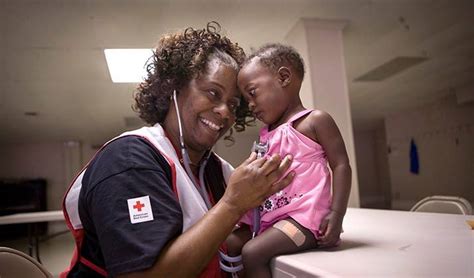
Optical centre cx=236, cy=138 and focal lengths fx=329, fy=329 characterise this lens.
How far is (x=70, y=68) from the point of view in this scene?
4.45m

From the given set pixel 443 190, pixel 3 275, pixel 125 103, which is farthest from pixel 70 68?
pixel 443 190

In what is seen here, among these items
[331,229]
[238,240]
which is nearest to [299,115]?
[331,229]

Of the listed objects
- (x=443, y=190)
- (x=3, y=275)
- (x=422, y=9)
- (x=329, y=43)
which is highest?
(x=422, y=9)

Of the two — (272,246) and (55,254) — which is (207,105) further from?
(55,254)

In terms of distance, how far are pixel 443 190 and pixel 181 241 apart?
30.1 ft

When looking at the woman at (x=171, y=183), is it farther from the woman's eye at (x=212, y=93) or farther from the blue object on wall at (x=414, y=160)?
the blue object on wall at (x=414, y=160)

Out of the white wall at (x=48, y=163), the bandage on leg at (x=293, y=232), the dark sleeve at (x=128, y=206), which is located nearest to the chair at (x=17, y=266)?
the dark sleeve at (x=128, y=206)

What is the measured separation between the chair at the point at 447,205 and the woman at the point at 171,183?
1.46 metres

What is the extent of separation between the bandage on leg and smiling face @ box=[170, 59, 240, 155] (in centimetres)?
44

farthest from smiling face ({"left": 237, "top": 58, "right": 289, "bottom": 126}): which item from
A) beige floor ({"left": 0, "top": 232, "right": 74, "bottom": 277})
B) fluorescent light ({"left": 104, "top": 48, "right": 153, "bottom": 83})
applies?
beige floor ({"left": 0, "top": 232, "right": 74, "bottom": 277})

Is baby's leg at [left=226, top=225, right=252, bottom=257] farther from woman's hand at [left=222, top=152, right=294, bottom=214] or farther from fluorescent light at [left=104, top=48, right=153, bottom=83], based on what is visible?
fluorescent light at [left=104, top=48, right=153, bottom=83]

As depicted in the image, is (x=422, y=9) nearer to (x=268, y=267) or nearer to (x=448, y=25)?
(x=448, y=25)

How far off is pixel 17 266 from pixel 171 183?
896mm

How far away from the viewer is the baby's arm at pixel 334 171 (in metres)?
1.01
